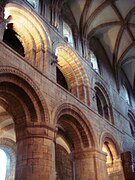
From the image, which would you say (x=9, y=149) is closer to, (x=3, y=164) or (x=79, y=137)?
(x=3, y=164)

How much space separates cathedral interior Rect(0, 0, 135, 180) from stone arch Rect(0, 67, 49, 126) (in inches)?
1.3

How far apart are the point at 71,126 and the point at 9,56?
420cm

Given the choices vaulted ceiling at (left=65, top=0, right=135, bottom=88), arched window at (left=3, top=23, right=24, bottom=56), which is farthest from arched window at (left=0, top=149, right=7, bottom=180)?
vaulted ceiling at (left=65, top=0, right=135, bottom=88)

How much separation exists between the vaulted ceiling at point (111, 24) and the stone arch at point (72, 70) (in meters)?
2.51

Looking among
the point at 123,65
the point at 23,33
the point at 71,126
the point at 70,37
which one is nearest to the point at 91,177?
the point at 71,126

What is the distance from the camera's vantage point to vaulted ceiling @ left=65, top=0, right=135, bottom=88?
14148 millimetres

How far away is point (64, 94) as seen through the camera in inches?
389

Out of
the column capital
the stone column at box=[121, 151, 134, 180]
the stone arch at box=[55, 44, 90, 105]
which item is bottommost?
the stone column at box=[121, 151, 134, 180]

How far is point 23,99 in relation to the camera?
820cm

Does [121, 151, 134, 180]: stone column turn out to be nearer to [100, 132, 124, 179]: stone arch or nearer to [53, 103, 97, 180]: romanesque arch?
[53, 103, 97, 180]: romanesque arch

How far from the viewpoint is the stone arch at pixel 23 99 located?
26.0 feet

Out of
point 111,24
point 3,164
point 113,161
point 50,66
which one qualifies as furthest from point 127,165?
point 111,24

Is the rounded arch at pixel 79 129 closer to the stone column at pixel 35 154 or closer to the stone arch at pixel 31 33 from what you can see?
the stone column at pixel 35 154

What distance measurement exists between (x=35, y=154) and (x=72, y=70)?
574 centimetres
